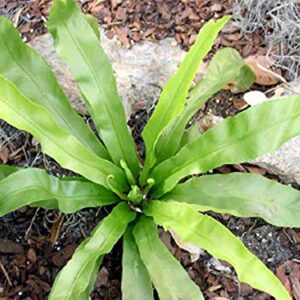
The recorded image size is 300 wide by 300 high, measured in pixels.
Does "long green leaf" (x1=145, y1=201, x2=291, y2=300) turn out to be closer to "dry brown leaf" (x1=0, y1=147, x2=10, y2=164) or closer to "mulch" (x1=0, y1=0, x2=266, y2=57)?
"dry brown leaf" (x1=0, y1=147, x2=10, y2=164)

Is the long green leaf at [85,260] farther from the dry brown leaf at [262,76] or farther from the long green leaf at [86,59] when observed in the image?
the dry brown leaf at [262,76]

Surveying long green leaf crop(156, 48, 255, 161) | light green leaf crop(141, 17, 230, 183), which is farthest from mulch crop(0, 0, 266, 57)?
light green leaf crop(141, 17, 230, 183)

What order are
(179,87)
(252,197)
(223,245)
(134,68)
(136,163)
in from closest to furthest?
(223,245), (179,87), (252,197), (136,163), (134,68)

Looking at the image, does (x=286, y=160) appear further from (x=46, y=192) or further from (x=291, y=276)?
(x=46, y=192)

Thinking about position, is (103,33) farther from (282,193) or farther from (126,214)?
(282,193)

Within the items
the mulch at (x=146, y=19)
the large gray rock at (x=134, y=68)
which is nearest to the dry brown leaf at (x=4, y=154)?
the large gray rock at (x=134, y=68)

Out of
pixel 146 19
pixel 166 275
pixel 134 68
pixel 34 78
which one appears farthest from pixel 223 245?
pixel 146 19
